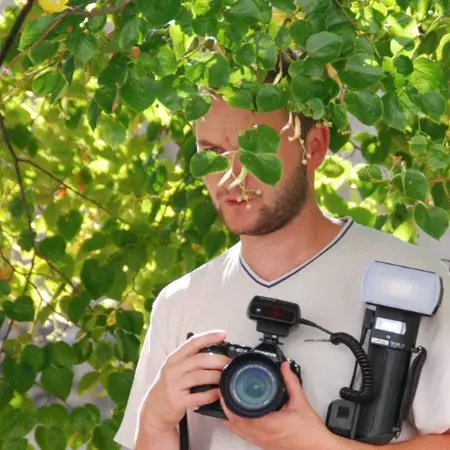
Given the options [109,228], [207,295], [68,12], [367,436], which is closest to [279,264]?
[207,295]

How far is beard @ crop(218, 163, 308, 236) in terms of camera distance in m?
2.24

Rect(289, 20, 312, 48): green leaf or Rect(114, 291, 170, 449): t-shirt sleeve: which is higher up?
Rect(289, 20, 312, 48): green leaf

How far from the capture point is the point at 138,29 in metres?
2.12

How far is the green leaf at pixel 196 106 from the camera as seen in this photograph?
2.06 metres

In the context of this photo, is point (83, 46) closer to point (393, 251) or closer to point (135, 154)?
point (393, 251)

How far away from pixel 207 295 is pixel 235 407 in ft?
0.79

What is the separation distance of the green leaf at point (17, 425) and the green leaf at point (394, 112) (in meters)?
1.16

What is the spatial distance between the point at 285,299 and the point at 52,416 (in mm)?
972

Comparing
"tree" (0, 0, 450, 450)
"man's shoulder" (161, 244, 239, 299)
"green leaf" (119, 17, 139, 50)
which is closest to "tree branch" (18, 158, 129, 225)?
"tree" (0, 0, 450, 450)

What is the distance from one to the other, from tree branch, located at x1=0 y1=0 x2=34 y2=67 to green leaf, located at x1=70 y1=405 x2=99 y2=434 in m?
0.72

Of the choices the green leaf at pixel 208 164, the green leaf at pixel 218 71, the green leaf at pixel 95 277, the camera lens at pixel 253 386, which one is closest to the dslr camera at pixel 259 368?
the camera lens at pixel 253 386

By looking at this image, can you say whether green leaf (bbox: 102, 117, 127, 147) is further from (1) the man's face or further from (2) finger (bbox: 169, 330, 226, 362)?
(2) finger (bbox: 169, 330, 226, 362)

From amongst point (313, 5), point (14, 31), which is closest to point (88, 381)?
point (14, 31)

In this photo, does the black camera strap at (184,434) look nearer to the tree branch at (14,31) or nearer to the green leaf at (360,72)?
the green leaf at (360,72)
